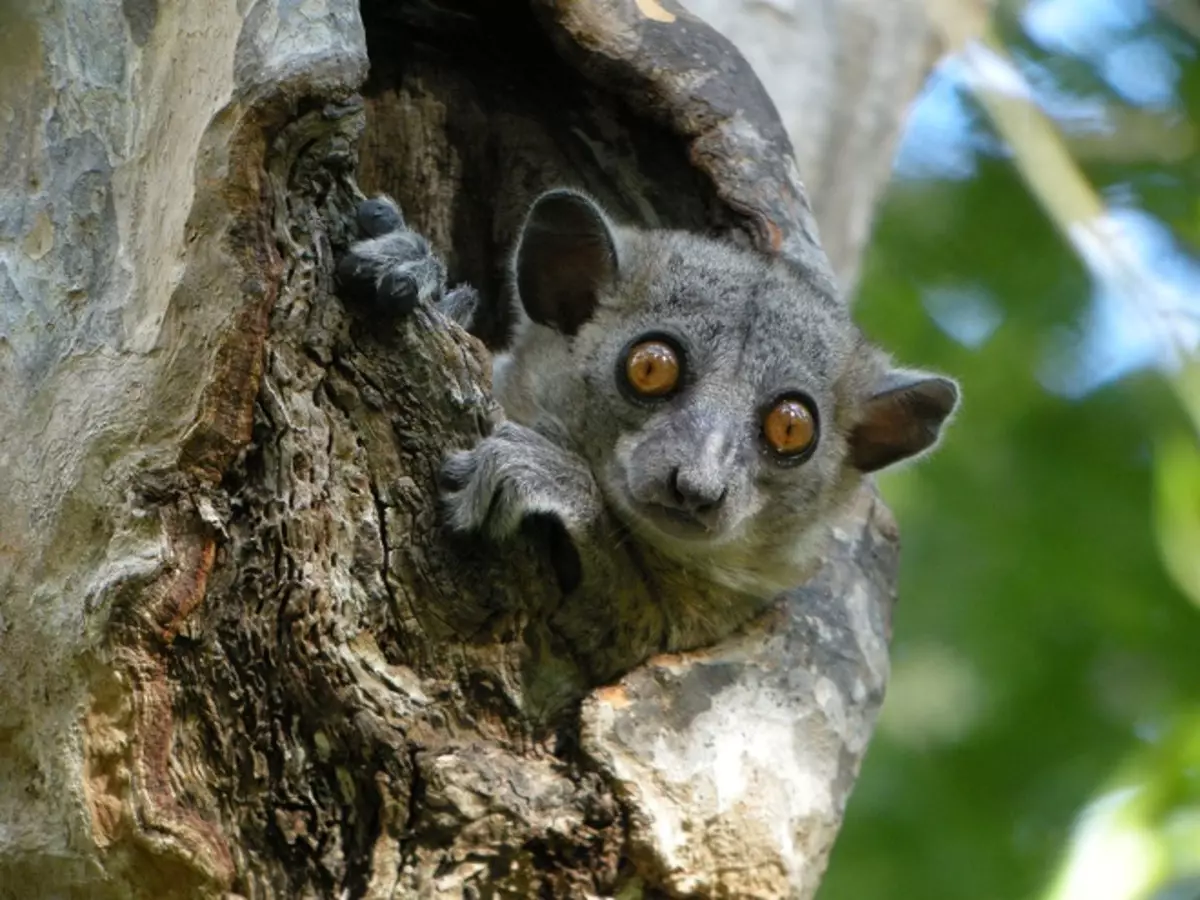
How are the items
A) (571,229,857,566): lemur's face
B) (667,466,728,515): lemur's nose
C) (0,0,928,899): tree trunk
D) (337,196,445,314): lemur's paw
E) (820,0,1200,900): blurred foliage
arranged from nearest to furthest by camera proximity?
(0,0,928,899): tree trunk
(337,196,445,314): lemur's paw
(667,466,728,515): lemur's nose
(571,229,857,566): lemur's face
(820,0,1200,900): blurred foliage

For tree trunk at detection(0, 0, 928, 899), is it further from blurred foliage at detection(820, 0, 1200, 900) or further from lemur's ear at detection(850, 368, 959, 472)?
blurred foliage at detection(820, 0, 1200, 900)

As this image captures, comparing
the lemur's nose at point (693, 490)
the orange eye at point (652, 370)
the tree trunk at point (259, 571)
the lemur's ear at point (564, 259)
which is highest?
the lemur's ear at point (564, 259)

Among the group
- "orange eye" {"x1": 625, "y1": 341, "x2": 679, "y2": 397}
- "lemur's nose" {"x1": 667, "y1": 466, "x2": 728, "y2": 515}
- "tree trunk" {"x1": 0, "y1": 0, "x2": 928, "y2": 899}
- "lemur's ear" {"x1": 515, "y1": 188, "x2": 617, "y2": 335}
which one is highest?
"lemur's ear" {"x1": 515, "y1": 188, "x2": 617, "y2": 335}

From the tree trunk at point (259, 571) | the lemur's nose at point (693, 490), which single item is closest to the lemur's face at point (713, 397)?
the lemur's nose at point (693, 490)

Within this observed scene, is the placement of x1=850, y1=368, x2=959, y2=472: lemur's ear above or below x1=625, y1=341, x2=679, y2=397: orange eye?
above

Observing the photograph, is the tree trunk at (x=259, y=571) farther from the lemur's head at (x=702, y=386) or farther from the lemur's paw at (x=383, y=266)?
the lemur's head at (x=702, y=386)

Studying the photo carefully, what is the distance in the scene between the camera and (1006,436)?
6660 mm

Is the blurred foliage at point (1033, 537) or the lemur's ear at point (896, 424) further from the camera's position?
the blurred foliage at point (1033, 537)

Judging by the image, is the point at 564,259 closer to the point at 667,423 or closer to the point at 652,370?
the point at 652,370

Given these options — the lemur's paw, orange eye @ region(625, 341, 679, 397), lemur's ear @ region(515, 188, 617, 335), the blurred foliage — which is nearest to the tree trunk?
the lemur's paw

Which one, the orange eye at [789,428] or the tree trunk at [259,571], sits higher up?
the orange eye at [789,428]

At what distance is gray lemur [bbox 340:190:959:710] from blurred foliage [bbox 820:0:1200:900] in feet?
7.62

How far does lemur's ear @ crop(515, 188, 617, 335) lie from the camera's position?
12.7 feet

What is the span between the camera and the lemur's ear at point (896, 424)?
4.12m
